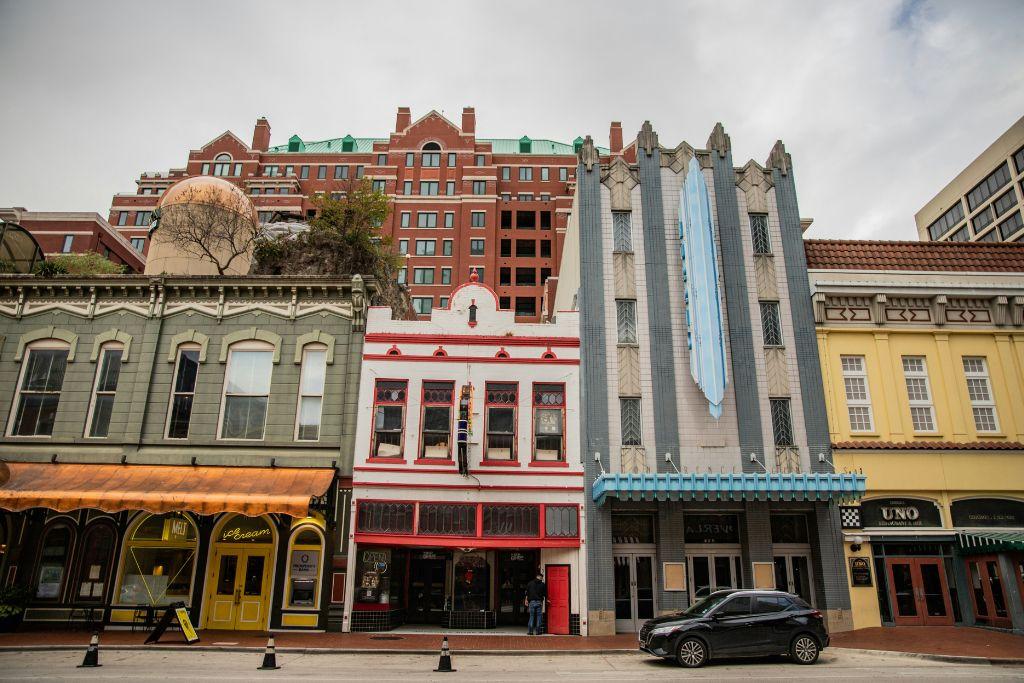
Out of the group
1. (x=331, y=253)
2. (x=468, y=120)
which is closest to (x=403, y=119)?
(x=468, y=120)

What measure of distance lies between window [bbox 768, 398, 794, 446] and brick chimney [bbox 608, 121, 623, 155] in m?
60.1

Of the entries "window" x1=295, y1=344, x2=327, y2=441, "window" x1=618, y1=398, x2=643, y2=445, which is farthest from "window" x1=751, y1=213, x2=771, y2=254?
"window" x1=295, y1=344, x2=327, y2=441

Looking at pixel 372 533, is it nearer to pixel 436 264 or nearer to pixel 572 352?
pixel 572 352

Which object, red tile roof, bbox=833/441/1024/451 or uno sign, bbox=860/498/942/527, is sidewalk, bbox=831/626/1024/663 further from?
red tile roof, bbox=833/441/1024/451

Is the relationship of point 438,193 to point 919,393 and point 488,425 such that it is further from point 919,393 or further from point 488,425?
point 919,393

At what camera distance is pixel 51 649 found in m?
15.7

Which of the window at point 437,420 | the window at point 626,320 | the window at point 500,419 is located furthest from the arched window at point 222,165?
the window at point 626,320

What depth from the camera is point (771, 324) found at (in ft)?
73.4

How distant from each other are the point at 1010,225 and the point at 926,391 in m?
49.5

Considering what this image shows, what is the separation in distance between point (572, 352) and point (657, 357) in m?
2.87

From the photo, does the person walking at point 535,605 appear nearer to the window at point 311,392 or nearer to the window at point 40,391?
the window at point 311,392

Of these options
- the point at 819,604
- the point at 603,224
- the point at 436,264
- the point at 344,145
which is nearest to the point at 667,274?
the point at 603,224

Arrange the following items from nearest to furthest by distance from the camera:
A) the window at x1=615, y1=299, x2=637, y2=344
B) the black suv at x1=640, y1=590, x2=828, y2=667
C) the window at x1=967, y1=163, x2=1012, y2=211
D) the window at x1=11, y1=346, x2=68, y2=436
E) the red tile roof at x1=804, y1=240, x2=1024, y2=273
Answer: the black suv at x1=640, y1=590, x2=828, y2=667, the window at x1=11, y1=346, x2=68, y2=436, the window at x1=615, y1=299, x2=637, y2=344, the red tile roof at x1=804, y1=240, x2=1024, y2=273, the window at x1=967, y1=163, x2=1012, y2=211

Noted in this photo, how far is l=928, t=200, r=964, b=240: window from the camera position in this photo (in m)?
67.0
